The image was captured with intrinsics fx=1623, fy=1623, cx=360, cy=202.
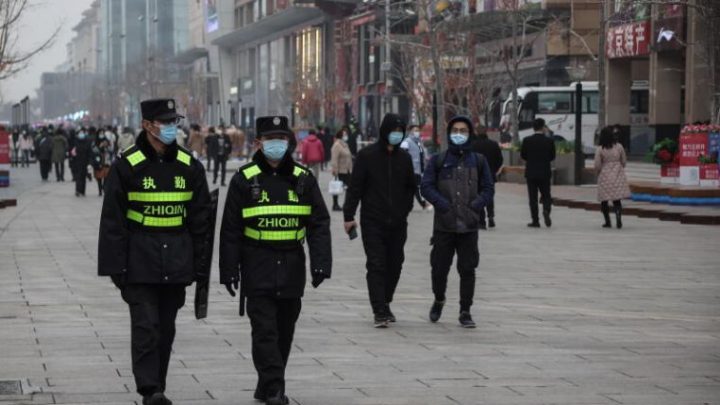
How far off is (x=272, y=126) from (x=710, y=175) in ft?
70.9

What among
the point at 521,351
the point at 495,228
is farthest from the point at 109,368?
the point at 495,228

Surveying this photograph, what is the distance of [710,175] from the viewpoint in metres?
29.5

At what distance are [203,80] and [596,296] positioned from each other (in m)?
121

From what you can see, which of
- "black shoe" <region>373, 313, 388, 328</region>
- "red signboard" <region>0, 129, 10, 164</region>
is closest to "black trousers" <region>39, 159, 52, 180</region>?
"red signboard" <region>0, 129, 10, 164</region>

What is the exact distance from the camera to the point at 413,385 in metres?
9.66

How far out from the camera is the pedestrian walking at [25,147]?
6675 centimetres

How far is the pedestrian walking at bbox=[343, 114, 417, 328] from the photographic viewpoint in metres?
12.6

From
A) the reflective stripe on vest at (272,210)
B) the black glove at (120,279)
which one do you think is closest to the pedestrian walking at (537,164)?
the reflective stripe on vest at (272,210)

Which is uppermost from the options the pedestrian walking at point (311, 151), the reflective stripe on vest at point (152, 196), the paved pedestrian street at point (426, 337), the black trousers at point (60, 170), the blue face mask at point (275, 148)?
→ the blue face mask at point (275, 148)

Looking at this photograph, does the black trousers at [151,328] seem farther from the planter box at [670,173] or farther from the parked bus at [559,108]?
the parked bus at [559,108]

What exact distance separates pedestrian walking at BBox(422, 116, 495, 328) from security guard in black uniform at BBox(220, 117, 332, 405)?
369 centimetres

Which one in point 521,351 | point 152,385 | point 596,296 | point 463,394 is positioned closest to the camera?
point 152,385

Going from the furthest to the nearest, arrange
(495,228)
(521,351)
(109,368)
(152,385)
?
(495,228), (521,351), (109,368), (152,385)

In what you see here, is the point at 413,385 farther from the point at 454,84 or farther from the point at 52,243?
the point at 454,84
